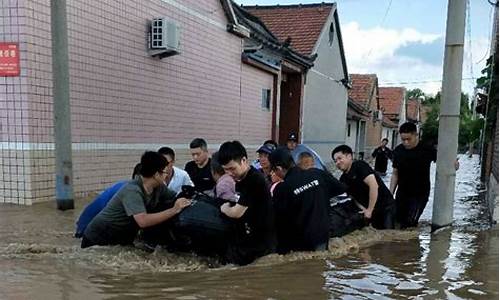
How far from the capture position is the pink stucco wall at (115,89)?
7.82m

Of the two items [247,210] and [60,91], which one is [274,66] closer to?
[60,91]

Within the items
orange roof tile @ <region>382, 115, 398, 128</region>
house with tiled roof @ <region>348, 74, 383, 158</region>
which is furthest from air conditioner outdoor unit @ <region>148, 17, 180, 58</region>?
orange roof tile @ <region>382, 115, 398, 128</region>

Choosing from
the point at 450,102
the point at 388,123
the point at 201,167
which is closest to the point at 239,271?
the point at 201,167

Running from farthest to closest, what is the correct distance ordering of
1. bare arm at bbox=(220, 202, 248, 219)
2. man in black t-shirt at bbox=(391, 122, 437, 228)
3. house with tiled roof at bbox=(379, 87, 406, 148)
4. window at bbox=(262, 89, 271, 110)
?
house with tiled roof at bbox=(379, 87, 406, 148), window at bbox=(262, 89, 271, 110), man in black t-shirt at bbox=(391, 122, 437, 228), bare arm at bbox=(220, 202, 248, 219)

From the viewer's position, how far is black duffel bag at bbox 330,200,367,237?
6.97 m

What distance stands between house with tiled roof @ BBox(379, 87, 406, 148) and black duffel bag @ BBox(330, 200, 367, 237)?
48.0 meters

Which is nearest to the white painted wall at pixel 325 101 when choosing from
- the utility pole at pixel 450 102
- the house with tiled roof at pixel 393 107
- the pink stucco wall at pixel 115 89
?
the pink stucco wall at pixel 115 89

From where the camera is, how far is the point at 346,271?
548 centimetres

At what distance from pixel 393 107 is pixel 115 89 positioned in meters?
50.4

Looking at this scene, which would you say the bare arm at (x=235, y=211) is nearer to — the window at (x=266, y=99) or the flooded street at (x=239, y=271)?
the flooded street at (x=239, y=271)

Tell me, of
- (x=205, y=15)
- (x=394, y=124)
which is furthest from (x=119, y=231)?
(x=394, y=124)

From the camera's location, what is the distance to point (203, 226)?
5219 mm

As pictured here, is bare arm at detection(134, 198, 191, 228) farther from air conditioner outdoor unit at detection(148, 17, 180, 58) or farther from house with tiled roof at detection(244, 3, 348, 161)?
house with tiled roof at detection(244, 3, 348, 161)

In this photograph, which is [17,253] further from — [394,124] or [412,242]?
[394,124]
